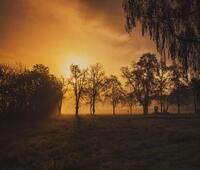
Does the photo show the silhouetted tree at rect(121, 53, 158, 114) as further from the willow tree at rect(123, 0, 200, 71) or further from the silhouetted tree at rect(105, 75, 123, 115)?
the willow tree at rect(123, 0, 200, 71)

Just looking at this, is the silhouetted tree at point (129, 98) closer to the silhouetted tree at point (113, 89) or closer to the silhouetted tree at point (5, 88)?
the silhouetted tree at point (113, 89)

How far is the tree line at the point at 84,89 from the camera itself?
69.1 metres

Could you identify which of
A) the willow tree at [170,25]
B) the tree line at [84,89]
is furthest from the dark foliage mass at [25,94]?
the willow tree at [170,25]

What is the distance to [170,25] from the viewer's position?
1529cm

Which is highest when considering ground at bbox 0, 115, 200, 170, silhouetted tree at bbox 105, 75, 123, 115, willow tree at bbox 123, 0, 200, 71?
silhouetted tree at bbox 105, 75, 123, 115

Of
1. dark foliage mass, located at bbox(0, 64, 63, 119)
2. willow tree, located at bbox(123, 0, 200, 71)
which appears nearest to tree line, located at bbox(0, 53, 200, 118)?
dark foliage mass, located at bbox(0, 64, 63, 119)

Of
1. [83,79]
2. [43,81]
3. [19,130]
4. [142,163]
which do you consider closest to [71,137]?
[19,130]

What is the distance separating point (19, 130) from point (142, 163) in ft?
109

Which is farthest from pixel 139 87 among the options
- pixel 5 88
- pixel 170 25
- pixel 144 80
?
pixel 170 25

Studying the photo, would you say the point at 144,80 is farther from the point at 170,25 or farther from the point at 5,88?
the point at 170,25

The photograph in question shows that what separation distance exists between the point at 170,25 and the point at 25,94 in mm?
58809

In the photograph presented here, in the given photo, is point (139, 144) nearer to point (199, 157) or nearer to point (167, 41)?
point (199, 157)

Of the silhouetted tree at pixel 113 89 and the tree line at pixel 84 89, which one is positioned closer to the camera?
the tree line at pixel 84 89

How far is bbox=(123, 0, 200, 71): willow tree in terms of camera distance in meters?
15.0
